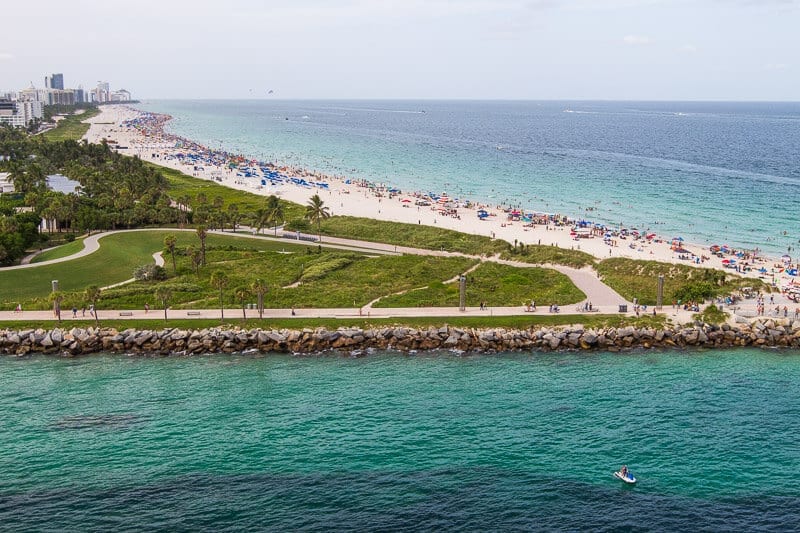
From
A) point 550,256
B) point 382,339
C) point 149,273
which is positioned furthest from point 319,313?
point 550,256

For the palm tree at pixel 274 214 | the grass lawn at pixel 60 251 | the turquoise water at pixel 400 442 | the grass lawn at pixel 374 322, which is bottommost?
the turquoise water at pixel 400 442

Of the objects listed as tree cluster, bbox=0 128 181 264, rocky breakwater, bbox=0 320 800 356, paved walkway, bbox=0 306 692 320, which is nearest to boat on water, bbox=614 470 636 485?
rocky breakwater, bbox=0 320 800 356

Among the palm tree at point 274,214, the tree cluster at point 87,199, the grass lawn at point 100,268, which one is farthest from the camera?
the palm tree at point 274,214

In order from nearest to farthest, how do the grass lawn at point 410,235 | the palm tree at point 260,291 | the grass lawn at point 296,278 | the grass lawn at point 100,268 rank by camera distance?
the palm tree at point 260,291 → the grass lawn at point 296,278 → the grass lawn at point 100,268 → the grass lawn at point 410,235

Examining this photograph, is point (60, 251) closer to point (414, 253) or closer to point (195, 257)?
point (195, 257)

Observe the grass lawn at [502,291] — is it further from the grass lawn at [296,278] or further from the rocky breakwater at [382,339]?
the rocky breakwater at [382,339]

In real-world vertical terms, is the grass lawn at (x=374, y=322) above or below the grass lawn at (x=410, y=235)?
below

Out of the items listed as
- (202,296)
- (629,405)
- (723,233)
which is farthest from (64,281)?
(723,233)

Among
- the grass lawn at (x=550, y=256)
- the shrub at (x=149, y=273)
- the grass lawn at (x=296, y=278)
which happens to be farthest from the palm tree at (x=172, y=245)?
the grass lawn at (x=550, y=256)
